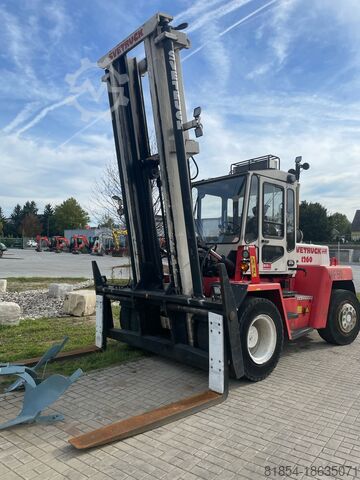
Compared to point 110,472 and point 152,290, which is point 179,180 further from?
point 110,472

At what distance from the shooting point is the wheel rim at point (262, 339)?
5270 mm

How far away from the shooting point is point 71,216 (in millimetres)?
80938

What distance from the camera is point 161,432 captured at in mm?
3816

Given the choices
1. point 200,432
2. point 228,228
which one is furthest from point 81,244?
point 200,432

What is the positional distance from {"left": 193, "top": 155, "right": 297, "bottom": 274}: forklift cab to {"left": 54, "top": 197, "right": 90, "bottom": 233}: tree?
7648 cm

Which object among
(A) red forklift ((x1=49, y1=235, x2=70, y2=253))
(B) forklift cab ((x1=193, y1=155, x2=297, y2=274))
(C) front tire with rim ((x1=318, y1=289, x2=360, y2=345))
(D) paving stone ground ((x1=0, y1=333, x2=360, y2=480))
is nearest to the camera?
(D) paving stone ground ((x1=0, y1=333, x2=360, y2=480))

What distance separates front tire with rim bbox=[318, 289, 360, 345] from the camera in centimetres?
700

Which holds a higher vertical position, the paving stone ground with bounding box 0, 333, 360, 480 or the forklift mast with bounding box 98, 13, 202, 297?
the forklift mast with bounding box 98, 13, 202, 297

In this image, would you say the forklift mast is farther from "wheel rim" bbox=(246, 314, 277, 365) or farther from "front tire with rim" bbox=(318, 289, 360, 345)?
"front tire with rim" bbox=(318, 289, 360, 345)

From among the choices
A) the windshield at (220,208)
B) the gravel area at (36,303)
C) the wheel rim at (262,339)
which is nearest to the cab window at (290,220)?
the windshield at (220,208)

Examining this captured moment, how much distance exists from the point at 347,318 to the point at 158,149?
15.3 ft

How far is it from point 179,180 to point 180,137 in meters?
0.50

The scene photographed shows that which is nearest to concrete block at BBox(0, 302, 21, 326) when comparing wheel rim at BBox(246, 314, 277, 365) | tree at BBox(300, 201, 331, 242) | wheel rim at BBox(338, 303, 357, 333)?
wheel rim at BBox(246, 314, 277, 365)

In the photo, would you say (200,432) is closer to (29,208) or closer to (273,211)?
(273,211)
